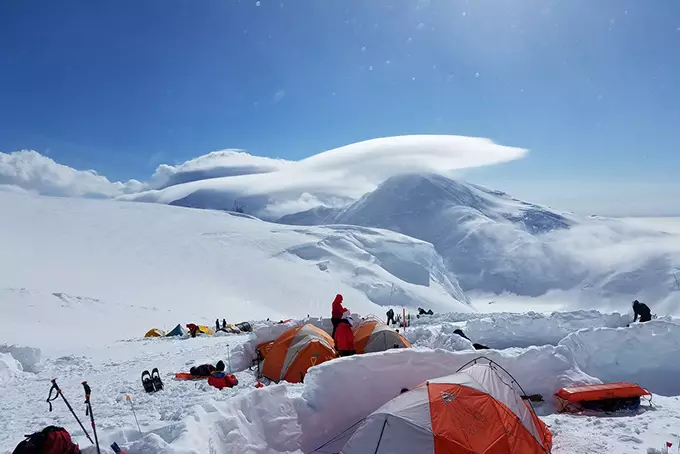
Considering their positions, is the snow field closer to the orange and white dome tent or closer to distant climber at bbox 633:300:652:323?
distant climber at bbox 633:300:652:323

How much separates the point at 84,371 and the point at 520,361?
37.6ft

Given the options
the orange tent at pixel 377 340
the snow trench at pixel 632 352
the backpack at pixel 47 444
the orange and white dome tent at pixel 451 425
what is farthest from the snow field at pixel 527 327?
the backpack at pixel 47 444

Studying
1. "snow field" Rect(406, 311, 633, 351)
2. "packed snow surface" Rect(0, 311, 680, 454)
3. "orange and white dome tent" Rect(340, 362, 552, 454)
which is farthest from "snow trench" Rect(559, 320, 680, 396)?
"orange and white dome tent" Rect(340, 362, 552, 454)

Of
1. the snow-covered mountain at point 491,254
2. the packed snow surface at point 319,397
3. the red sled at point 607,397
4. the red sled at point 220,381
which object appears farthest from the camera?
the snow-covered mountain at point 491,254

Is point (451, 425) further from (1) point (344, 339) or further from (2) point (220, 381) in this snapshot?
(1) point (344, 339)

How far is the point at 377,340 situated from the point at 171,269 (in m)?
33.6

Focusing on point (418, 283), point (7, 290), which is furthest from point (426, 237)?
point (7, 290)

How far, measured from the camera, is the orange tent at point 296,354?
1074 cm

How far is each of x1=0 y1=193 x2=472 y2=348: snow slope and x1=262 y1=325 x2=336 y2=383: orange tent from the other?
12.0 m

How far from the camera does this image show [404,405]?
612 centimetres

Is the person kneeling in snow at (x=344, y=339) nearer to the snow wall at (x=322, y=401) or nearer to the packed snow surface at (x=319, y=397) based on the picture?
the packed snow surface at (x=319, y=397)

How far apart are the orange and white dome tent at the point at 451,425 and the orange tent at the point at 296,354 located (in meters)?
4.72

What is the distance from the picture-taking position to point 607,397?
802 centimetres

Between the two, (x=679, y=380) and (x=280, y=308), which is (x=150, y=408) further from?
(x=280, y=308)
